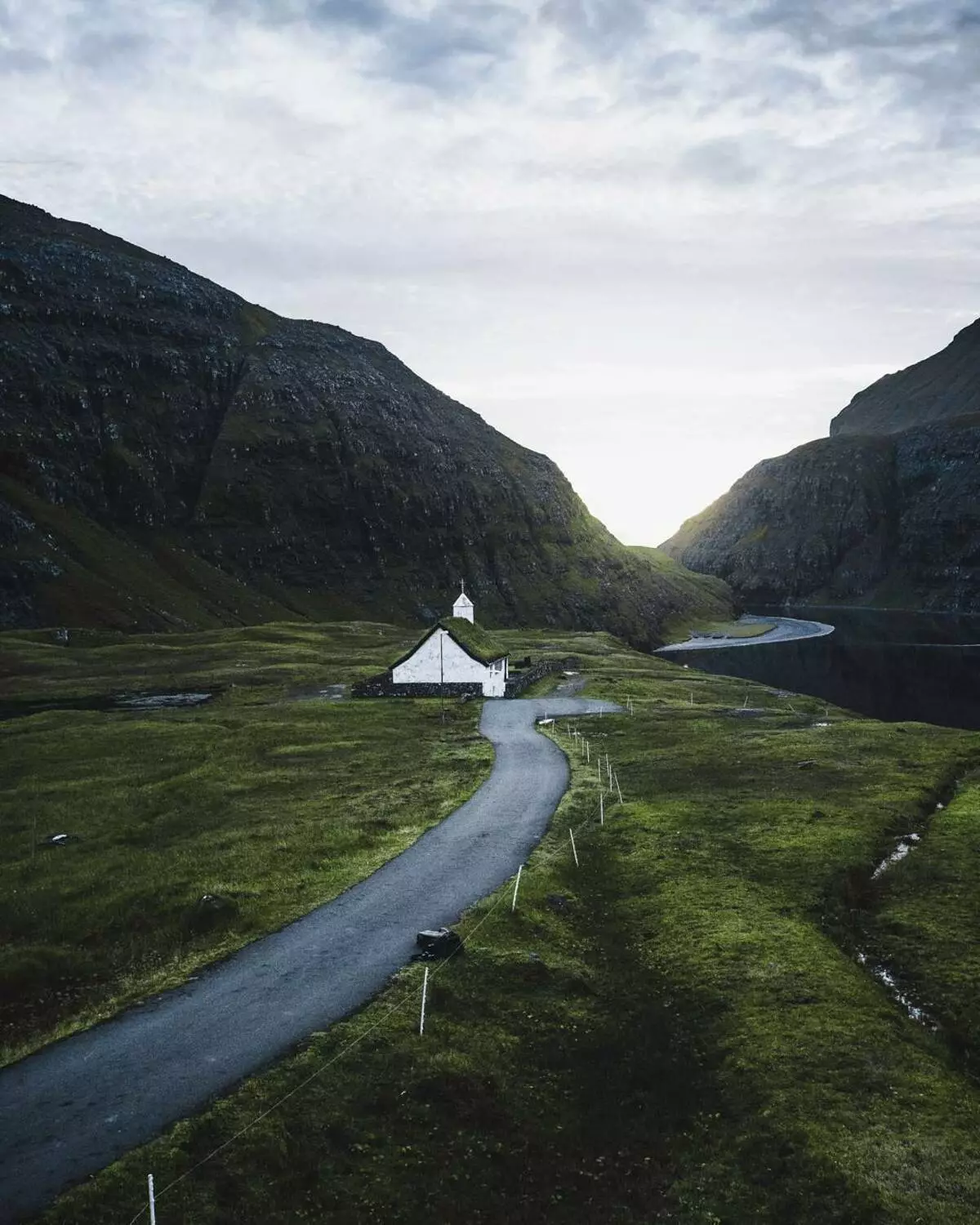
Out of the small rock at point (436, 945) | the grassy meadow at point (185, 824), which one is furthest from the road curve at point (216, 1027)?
the grassy meadow at point (185, 824)

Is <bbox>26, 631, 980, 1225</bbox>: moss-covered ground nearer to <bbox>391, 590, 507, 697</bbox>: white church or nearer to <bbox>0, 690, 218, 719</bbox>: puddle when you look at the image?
<bbox>391, 590, 507, 697</bbox>: white church

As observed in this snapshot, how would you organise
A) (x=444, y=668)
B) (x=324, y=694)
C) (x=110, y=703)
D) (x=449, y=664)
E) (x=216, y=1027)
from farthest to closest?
(x=324, y=694) → (x=110, y=703) → (x=444, y=668) → (x=449, y=664) → (x=216, y=1027)

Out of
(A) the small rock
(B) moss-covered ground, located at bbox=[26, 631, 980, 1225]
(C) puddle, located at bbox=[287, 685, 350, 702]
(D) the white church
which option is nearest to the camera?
(B) moss-covered ground, located at bbox=[26, 631, 980, 1225]

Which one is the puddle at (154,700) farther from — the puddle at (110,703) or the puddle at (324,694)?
the puddle at (324,694)

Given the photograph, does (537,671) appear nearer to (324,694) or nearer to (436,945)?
(324,694)

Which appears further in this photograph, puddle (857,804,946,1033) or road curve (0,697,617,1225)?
puddle (857,804,946,1033)

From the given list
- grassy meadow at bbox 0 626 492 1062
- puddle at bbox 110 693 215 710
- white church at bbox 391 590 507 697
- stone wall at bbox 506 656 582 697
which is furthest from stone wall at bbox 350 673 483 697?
puddle at bbox 110 693 215 710

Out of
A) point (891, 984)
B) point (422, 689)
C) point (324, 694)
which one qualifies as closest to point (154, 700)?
point (324, 694)
